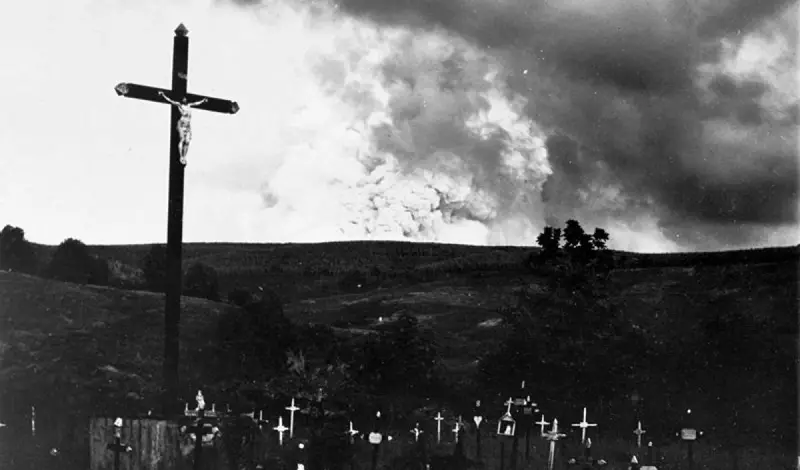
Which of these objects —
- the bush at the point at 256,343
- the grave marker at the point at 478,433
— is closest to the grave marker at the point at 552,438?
the grave marker at the point at 478,433

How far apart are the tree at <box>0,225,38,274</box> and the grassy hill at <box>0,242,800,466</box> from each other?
10.1 ft

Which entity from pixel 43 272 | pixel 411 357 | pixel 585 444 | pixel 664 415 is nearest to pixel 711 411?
pixel 664 415

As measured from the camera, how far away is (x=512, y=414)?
1773 cm

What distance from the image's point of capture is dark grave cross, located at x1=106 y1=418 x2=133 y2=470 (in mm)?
13336

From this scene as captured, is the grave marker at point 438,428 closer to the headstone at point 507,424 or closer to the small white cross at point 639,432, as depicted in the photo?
the headstone at point 507,424

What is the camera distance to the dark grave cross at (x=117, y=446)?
13336 mm

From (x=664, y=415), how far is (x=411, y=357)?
5352mm

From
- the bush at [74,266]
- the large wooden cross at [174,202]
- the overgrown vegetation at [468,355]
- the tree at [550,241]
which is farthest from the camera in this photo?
the bush at [74,266]

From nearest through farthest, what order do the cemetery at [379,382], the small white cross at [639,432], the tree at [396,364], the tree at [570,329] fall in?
1. the cemetery at [379,382]
2. the small white cross at [639,432]
3. the tree at [396,364]
4. the tree at [570,329]

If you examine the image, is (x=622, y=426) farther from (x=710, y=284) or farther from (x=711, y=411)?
(x=710, y=284)

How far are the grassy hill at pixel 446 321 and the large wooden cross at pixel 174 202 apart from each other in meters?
4.45

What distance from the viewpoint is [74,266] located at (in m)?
27.2

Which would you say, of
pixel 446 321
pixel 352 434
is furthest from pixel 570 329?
pixel 446 321

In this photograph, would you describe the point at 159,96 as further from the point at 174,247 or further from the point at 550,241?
the point at 550,241
